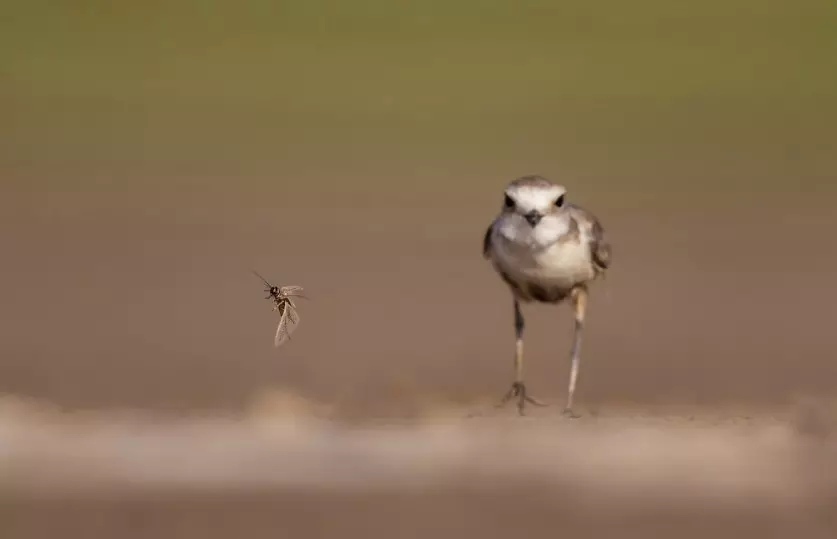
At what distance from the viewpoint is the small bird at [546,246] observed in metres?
6.50

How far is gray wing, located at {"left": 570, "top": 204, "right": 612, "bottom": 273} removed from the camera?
269 inches

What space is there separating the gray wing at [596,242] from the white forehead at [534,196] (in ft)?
1.15

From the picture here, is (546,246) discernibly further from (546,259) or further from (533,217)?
(533,217)

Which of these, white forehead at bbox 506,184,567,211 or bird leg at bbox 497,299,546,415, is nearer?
white forehead at bbox 506,184,567,211

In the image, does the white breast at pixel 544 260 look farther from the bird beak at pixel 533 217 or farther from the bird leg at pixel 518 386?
the bird leg at pixel 518 386

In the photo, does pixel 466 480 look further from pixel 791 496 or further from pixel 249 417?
pixel 249 417

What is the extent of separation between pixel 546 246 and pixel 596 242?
13.3 inches

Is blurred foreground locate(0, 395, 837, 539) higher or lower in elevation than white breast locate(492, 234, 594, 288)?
lower

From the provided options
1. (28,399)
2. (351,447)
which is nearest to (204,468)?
(351,447)

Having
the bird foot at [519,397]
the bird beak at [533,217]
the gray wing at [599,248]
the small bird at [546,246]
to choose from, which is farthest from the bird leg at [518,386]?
the bird beak at [533,217]

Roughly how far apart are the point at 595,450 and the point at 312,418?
64.2 inches

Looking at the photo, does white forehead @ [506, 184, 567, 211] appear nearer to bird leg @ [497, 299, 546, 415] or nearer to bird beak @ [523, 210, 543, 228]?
bird beak @ [523, 210, 543, 228]

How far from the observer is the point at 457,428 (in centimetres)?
654

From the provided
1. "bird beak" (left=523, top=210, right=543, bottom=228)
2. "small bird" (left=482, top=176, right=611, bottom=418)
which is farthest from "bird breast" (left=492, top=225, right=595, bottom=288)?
"bird beak" (left=523, top=210, right=543, bottom=228)
